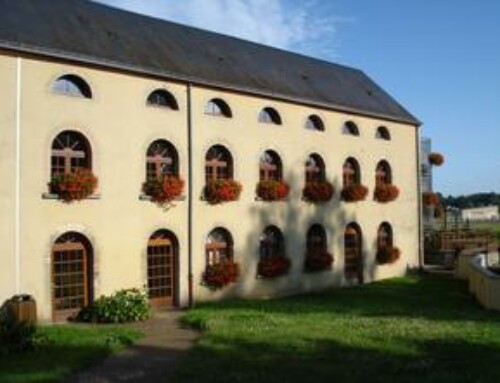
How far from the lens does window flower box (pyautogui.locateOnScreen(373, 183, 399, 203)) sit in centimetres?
3353

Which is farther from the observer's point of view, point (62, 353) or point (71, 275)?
point (71, 275)

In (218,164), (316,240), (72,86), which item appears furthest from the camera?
(316,240)

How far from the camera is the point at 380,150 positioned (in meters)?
33.9

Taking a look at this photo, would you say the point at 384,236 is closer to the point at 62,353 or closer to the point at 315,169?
the point at 315,169

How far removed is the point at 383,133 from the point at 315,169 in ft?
17.8

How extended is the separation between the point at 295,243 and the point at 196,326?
31.9ft

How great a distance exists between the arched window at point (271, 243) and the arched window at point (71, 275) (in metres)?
7.56

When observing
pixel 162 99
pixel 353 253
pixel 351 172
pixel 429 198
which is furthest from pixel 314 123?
pixel 429 198

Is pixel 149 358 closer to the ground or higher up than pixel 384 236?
closer to the ground

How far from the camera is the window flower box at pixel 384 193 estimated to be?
33531 mm

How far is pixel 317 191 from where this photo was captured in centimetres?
2972

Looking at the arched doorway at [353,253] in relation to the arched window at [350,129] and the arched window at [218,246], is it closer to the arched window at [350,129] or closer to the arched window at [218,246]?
the arched window at [350,129]

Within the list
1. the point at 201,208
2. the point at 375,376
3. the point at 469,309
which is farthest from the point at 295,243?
the point at 375,376

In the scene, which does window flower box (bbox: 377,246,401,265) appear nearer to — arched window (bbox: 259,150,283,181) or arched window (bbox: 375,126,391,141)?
arched window (bbox: 375,126,391,141)
